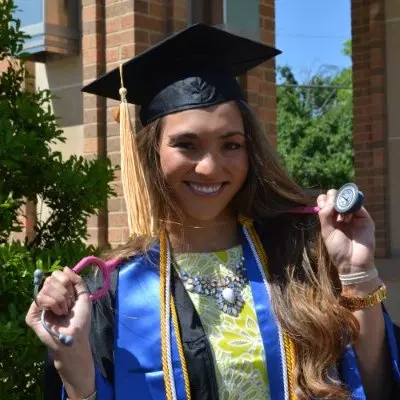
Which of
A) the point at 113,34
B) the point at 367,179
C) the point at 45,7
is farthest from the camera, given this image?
the point at 367,179

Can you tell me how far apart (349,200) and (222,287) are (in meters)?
0.42

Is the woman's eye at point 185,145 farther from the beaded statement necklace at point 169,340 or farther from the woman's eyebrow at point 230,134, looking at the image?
the beaded statement necklace at point 169,340

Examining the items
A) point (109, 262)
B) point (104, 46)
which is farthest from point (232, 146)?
point (104, 46)

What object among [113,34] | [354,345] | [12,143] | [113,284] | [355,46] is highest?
[355,46]

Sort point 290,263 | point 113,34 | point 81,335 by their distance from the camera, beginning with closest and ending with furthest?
point 81,335 → point 290,263 → point 113,34

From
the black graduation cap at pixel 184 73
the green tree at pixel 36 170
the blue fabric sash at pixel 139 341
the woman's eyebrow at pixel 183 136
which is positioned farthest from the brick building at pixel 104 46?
the blue fabric sash at pixel 139 341

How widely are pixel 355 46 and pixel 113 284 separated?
637cm

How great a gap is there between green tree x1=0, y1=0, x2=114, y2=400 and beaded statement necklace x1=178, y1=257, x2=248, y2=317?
78cm

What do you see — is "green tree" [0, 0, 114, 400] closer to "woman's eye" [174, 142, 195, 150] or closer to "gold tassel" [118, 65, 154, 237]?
"gold tassel" [118, 65, 154, 237]

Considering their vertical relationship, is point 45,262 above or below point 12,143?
below

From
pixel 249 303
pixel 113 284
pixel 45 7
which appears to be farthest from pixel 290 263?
pixel 45 7

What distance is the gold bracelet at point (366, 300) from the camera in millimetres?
1901

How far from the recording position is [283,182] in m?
2.20

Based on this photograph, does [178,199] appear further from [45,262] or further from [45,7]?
[45,7]
